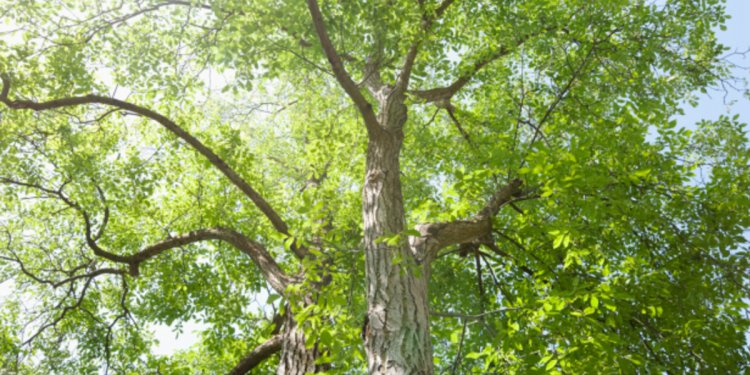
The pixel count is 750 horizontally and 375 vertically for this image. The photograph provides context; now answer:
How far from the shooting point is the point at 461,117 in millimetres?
8977

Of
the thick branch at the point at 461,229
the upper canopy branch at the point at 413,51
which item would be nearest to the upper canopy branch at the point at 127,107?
the thick branch at the point at 461,229

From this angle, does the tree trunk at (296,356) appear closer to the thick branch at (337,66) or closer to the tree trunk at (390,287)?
the tree trunk at (390,287)

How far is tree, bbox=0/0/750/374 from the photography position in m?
4.64

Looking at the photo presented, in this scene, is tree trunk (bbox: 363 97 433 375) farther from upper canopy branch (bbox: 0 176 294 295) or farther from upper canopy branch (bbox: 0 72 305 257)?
upper canopy branch (bbox: 0 176 294 295)

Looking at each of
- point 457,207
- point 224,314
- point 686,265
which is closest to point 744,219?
point 686,265

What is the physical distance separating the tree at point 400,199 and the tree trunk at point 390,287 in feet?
0.07

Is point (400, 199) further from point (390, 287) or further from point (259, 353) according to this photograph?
point (259, 353)

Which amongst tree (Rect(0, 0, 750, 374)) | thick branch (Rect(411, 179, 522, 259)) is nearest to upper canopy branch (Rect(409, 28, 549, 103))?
tree (Rect(0, 0, 750, 374))

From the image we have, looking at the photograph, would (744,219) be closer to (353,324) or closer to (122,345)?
(353,324)

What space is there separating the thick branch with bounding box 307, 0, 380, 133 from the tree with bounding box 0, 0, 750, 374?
0.02m

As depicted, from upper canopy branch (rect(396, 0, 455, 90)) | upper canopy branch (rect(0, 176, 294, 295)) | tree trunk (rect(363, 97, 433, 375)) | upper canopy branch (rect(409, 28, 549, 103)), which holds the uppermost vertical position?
upper canopy branch (rect(409, 28, 549, 103))

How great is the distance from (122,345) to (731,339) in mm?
9663

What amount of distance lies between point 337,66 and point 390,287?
2131 mm

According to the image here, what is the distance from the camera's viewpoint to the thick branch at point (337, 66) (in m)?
4.38
